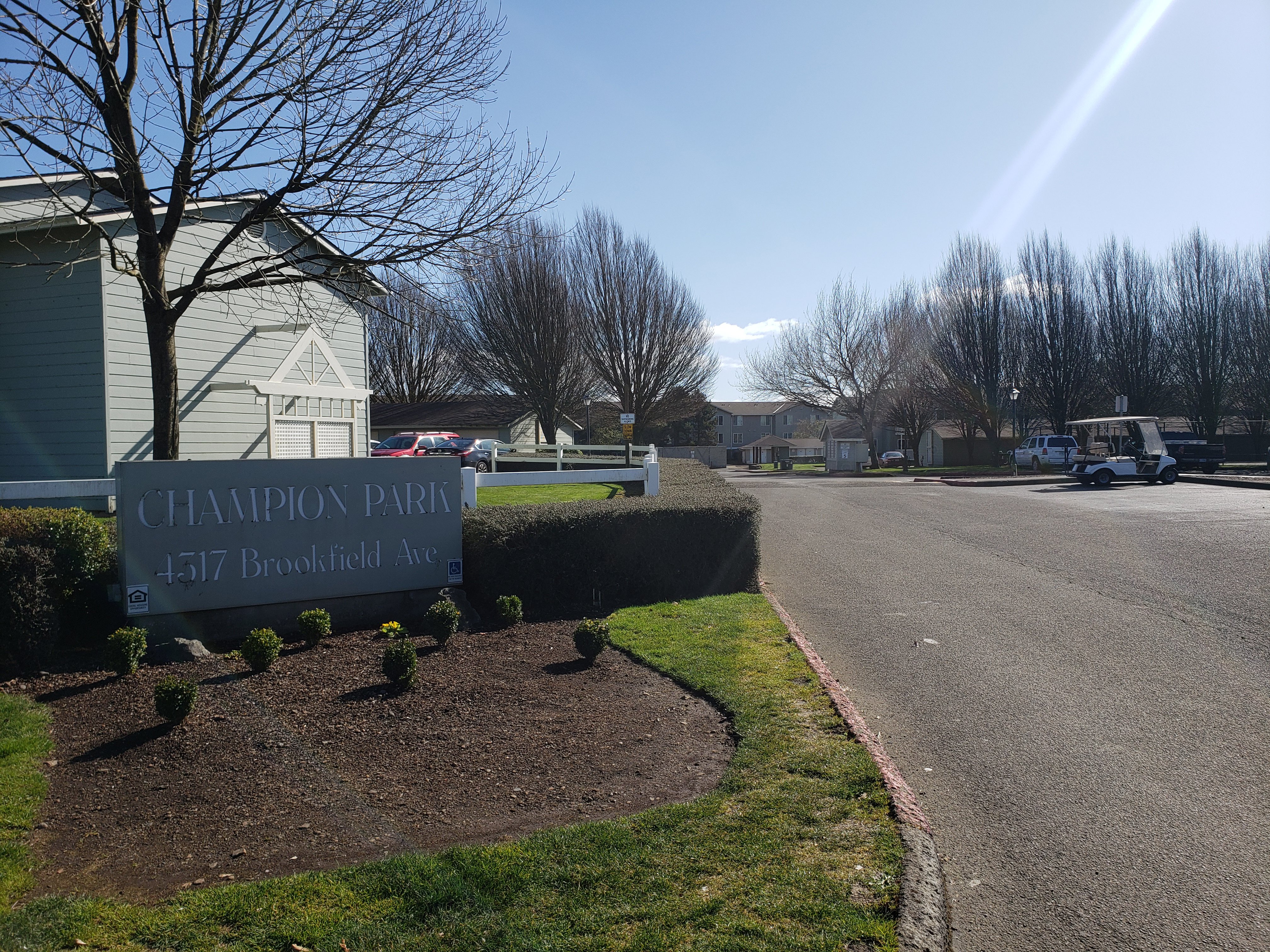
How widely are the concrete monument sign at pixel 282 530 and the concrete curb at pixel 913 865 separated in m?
4.25

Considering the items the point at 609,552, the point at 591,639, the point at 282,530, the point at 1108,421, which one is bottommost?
the point at 591,639

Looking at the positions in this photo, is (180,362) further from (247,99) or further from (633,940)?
(633,940)

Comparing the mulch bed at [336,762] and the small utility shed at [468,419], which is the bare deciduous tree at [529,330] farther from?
the mulch bed at [336,762]

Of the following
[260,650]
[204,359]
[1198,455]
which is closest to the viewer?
[260,650]

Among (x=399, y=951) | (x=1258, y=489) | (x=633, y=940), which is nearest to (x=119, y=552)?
(x=399, y=951)

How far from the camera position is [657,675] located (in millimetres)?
6328

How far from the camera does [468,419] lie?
42094 millimetres

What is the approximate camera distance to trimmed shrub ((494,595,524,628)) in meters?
7.55

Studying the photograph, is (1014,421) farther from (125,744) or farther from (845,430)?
(845,430)

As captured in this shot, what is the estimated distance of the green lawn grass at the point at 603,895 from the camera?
3.05 meters

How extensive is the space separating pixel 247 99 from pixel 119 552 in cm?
459

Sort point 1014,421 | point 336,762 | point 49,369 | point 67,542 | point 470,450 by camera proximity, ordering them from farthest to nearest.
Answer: point 1014,421 < point 470,450 < point 49,369 < point 67,542 < point 336,762

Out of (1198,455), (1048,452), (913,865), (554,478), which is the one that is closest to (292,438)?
(554,478)

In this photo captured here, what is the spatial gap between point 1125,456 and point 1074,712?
2293 centimetres
